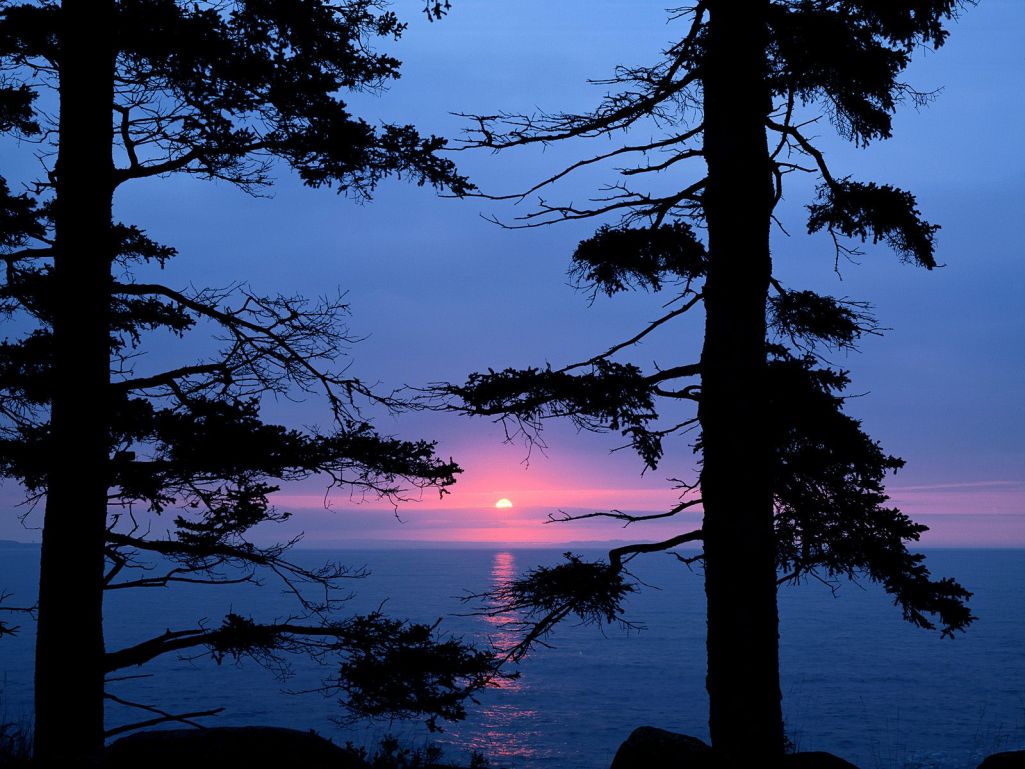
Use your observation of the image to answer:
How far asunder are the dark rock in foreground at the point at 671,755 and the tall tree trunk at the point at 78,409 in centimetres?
494

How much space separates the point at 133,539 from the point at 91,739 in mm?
1968

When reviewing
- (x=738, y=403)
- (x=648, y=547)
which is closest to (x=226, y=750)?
(x=648, y=547)

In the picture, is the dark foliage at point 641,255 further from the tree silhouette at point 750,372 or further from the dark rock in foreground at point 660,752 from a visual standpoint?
the dark rock in foreground at point 660,752

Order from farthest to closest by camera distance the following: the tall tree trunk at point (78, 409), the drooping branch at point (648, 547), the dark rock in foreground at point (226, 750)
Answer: the dark rock in foreground at point (226, 750) → the drooping branch at point (648, 547) → the tall tree trunk at point (78, 409)

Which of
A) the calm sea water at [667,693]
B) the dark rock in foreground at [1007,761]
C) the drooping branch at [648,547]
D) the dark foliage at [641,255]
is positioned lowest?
the calm sea water at [667,693]

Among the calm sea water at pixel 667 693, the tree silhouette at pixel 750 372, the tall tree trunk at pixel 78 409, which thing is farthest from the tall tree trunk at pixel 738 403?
the calm sea water at pixel 667 693

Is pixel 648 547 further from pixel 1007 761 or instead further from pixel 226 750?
pixel 1007 761

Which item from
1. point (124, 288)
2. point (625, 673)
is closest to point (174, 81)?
point (124, 288)

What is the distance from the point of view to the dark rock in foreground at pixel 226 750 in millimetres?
7258

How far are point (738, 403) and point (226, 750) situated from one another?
5593mm

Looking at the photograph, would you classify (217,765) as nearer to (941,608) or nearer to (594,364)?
(594,364)

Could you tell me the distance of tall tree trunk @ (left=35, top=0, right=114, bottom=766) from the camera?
6938 mm

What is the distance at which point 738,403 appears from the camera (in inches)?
271

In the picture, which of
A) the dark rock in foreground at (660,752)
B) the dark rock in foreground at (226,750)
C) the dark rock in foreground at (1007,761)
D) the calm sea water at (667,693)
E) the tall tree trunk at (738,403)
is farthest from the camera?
the calm sea water at (667,693)
